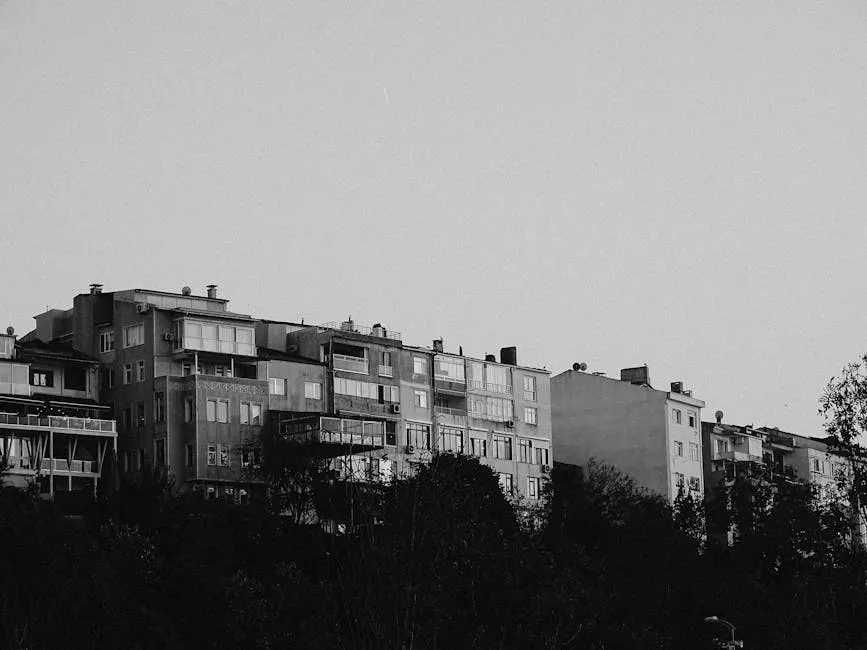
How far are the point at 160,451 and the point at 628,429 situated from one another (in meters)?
43.0

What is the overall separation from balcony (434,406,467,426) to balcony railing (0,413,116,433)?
2522cm

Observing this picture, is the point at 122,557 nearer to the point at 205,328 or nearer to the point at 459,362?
the point at 205,328

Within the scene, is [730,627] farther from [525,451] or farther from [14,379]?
[525,451]

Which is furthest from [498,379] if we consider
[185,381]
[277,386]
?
[185,381]

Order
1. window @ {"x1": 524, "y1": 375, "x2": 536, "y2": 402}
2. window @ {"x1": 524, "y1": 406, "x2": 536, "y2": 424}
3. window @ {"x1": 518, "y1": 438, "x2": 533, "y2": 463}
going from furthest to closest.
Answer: window @ {"x1": 524, "y1": 375, "x2": 536, "y2": 402} < window @ {"x1": 524, "y1": 406, "x2": 536, "y2": 424} < window @ {"x1": 518, "y1": 438, "x2": 533, "y2": 463}

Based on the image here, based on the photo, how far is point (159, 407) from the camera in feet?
331

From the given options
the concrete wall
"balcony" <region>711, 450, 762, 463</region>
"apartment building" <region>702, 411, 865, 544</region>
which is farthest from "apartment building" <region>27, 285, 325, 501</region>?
"balcony" <region>711, 450, 762, 463</region>

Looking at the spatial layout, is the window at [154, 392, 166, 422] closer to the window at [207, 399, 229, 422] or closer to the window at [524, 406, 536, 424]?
the window at [207, 399, 229, 422]

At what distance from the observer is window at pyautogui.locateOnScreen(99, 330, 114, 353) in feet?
345

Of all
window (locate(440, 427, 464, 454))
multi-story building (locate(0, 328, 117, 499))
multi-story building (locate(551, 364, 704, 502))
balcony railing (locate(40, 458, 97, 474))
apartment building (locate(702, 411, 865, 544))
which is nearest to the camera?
multi-story building (locate(0, 328, 117, 499))

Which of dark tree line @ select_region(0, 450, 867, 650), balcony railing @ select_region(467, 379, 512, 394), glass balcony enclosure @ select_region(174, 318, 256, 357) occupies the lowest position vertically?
dark tree line @ select_region(0, 450, 867, 650)

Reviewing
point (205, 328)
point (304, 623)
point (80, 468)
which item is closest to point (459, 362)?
point (205, 328)

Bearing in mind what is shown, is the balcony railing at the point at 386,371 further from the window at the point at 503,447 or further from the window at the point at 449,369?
the window at the point at 503,447

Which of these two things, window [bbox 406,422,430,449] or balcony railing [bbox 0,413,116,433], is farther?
window [bbox 406,422,430,449]
